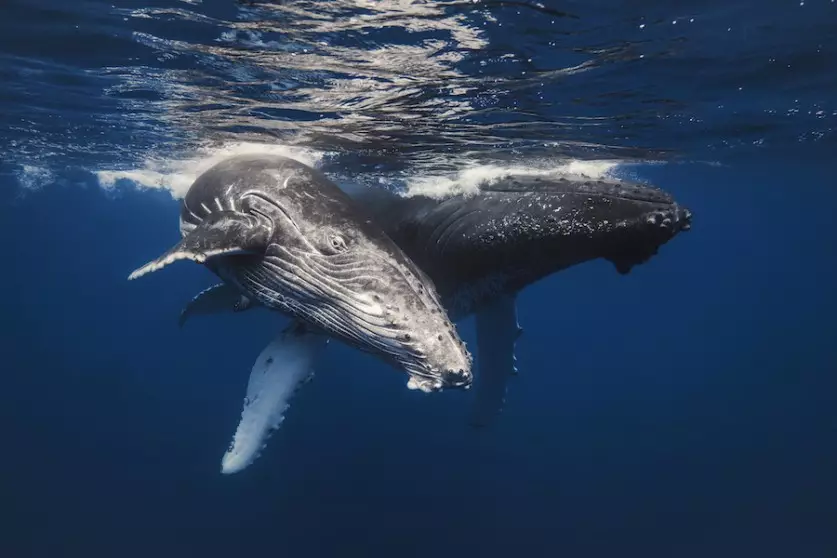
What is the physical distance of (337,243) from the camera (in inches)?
219

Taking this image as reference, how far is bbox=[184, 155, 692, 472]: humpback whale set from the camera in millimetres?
4465

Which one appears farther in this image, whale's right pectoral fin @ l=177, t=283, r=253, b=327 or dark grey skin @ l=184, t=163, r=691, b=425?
whale's right pectoral fin @ l=177, t=283, r=253, b=327

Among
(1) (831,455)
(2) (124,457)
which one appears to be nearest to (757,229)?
(1) (831,455)

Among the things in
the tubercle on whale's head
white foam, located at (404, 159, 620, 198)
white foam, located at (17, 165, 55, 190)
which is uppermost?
the tubercle on whale's head

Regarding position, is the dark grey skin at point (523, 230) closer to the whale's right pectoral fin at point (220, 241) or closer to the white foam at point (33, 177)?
the whale's right pectoral fin at point (220, 241)

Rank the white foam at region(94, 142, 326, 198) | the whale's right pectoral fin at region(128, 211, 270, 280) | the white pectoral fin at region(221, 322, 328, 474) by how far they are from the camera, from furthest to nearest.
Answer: the white foam at region(94, 142, 326, 198) < the white pectoral fin at region(221, 322, 328, 474) < the whale's right pectoral fin at region(128, 211, 270, 280)

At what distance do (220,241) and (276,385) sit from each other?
9.03 ft

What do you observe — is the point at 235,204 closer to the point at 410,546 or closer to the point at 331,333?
the point at 331,333

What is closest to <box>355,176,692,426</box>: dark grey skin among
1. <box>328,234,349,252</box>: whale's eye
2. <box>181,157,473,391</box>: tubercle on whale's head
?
<box>181,157,473,391</box>: tubercle on whale's head

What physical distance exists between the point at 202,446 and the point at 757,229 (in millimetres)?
60397

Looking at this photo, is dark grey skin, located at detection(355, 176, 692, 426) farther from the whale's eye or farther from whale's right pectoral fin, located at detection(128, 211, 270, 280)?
whale's right pectoral fin, located at detection(128, 211, 270, 280)

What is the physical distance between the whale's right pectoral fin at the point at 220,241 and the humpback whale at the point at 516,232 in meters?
1.31

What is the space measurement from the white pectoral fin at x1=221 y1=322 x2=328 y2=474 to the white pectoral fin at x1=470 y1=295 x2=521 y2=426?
3.56m

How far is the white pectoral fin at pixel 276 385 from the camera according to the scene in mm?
7398
